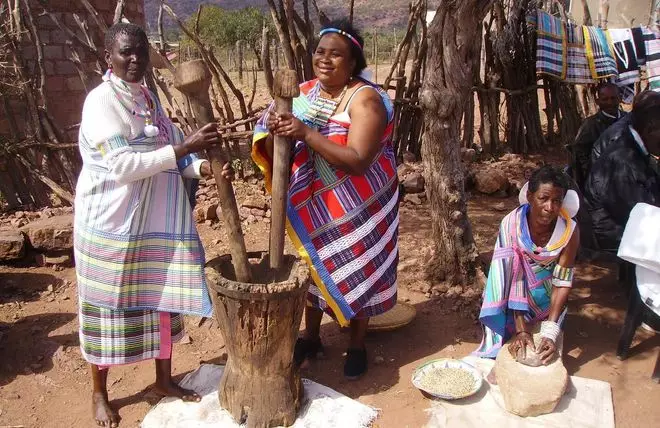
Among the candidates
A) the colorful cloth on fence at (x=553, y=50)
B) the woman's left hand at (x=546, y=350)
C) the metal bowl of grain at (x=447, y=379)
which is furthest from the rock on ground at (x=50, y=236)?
the colorful cloth on fence at (x=553, y=50)

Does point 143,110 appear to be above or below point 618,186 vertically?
above

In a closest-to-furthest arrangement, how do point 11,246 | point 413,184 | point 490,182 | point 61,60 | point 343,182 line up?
point 343,182 < point 11,246 < point 413,184 < point 490,182 < point 61,60

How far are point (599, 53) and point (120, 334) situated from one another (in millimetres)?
6244

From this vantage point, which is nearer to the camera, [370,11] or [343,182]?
[343,182]

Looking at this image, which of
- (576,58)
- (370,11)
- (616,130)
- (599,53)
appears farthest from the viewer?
Result: (370,11)

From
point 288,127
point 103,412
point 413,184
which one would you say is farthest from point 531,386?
point 413,184

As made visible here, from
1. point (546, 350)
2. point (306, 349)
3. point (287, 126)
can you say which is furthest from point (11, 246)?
point (546, 350)

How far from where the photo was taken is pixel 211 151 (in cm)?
226

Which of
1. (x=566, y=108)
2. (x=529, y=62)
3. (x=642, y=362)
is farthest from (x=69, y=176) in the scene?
(x=566, y=108)

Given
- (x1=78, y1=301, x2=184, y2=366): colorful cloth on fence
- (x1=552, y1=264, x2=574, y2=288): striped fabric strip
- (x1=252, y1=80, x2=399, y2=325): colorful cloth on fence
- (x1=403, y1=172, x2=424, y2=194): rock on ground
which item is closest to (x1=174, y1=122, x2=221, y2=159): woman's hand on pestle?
(x1=252, y1=80, x2=399, y2=325): colorful cloth on fence

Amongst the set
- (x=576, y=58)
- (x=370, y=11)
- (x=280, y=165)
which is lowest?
(x=280, y=165)

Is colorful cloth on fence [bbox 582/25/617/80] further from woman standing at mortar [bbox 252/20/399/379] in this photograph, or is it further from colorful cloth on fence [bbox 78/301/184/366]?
colorful cloth on fence [bbox 78/301/184/366]

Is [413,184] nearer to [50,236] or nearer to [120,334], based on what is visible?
[50,236]

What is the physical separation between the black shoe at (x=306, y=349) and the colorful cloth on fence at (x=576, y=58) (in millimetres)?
5206
